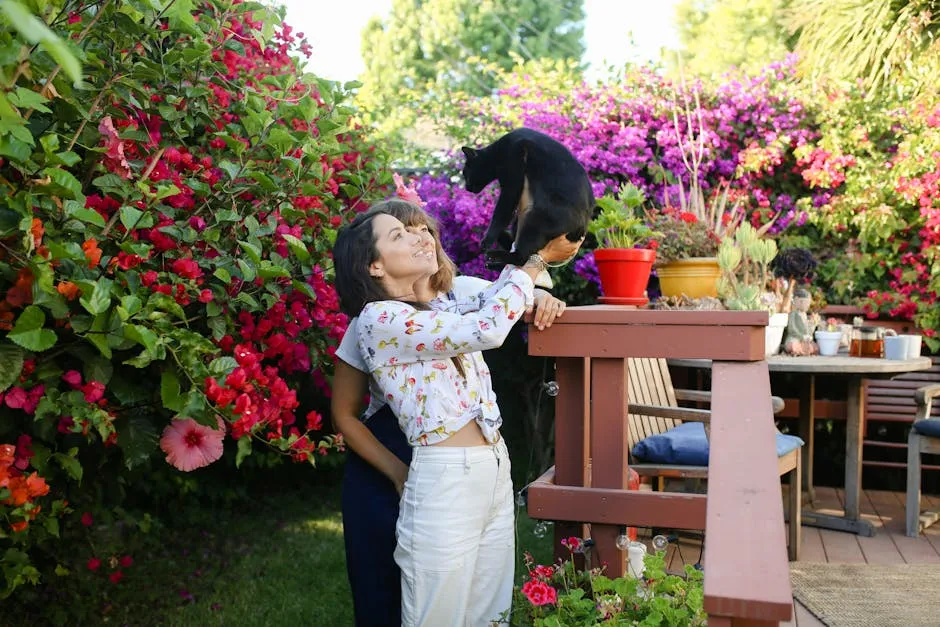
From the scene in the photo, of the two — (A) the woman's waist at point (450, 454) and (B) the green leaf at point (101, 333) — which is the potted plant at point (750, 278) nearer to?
(A) the woman's waist at point (450, 454)

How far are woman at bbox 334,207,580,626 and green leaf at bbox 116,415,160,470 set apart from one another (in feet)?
1.60

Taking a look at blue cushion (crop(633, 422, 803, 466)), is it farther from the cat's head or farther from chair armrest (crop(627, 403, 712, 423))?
the cat's head

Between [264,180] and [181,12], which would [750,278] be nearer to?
[264,180]

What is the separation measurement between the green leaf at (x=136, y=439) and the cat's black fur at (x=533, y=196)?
0.82 meters

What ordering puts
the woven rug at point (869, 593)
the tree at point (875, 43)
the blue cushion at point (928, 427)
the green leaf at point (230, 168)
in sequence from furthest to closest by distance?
the tree at point (875, 43)
the blue cushion at point (928, 427)
the woven rug at point (869, 593)
the green leaf at point (230, 168)

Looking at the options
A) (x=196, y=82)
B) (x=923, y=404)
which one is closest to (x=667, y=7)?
(x=923, y=404)

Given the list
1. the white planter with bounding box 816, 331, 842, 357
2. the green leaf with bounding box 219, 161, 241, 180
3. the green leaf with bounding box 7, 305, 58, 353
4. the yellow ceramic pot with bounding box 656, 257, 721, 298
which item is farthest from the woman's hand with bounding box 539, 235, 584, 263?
the white planter with bounding box 816, 331, 842, 357

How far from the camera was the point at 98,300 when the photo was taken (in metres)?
1.59

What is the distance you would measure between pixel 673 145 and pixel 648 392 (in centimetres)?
217

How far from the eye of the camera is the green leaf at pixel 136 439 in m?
1.88

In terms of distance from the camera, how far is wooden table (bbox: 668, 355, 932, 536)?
12.8 ft

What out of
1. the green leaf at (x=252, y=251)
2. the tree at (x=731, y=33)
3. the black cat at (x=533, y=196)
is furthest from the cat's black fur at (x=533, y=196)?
the tree at (x=731, y=33)

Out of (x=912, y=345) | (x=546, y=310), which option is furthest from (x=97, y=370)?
(x=912, y=345)

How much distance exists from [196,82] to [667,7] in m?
23.1
